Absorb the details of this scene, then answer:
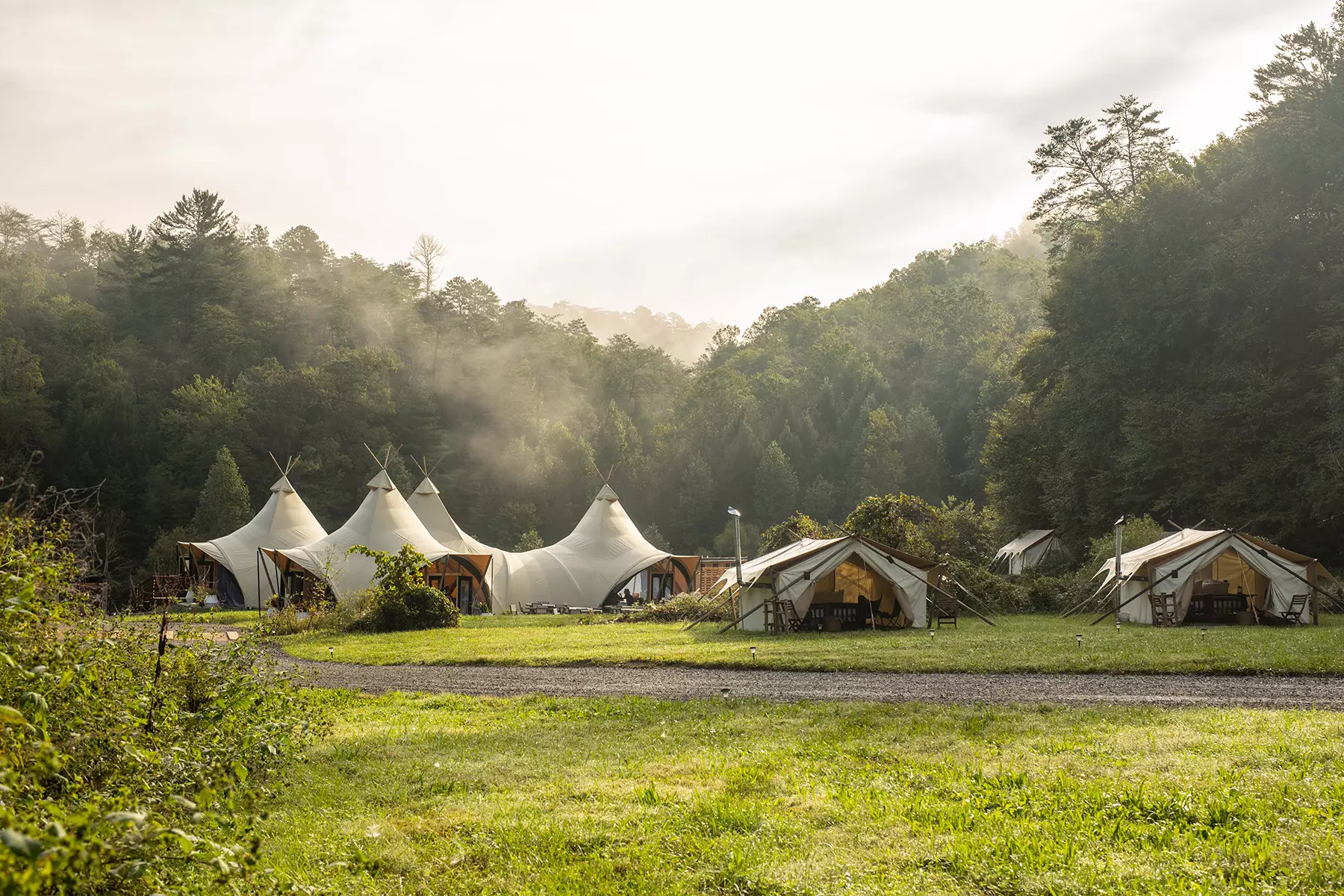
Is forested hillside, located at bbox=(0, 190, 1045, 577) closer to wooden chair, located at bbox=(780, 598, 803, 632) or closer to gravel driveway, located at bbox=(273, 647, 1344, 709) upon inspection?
wooden chair, located at bbox=(780, 598, 803, 632)

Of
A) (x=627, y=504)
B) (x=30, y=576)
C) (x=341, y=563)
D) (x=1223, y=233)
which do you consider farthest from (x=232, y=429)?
(x=30, y=576)

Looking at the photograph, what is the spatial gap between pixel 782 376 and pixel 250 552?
4388 cm

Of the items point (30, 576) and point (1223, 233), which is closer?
point (30, 576)

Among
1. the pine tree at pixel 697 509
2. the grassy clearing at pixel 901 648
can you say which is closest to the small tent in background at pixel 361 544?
the grassy clearing at pixel 901 648

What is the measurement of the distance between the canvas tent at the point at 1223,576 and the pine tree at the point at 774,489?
3676 cm

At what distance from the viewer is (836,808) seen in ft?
19.9

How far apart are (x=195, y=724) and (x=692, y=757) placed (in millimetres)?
3511

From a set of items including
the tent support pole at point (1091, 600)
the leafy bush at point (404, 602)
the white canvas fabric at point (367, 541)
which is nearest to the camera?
the tent support pole at point (1091, 600)

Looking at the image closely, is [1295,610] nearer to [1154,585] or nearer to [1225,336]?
[1154,585]

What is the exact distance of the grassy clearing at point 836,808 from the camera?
4953 millimetres

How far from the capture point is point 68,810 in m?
3.81

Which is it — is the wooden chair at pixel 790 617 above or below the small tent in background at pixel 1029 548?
below

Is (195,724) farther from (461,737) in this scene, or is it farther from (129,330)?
(129,330)

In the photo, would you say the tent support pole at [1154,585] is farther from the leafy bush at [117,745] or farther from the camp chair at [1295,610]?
the leafy bush at [117,745]
